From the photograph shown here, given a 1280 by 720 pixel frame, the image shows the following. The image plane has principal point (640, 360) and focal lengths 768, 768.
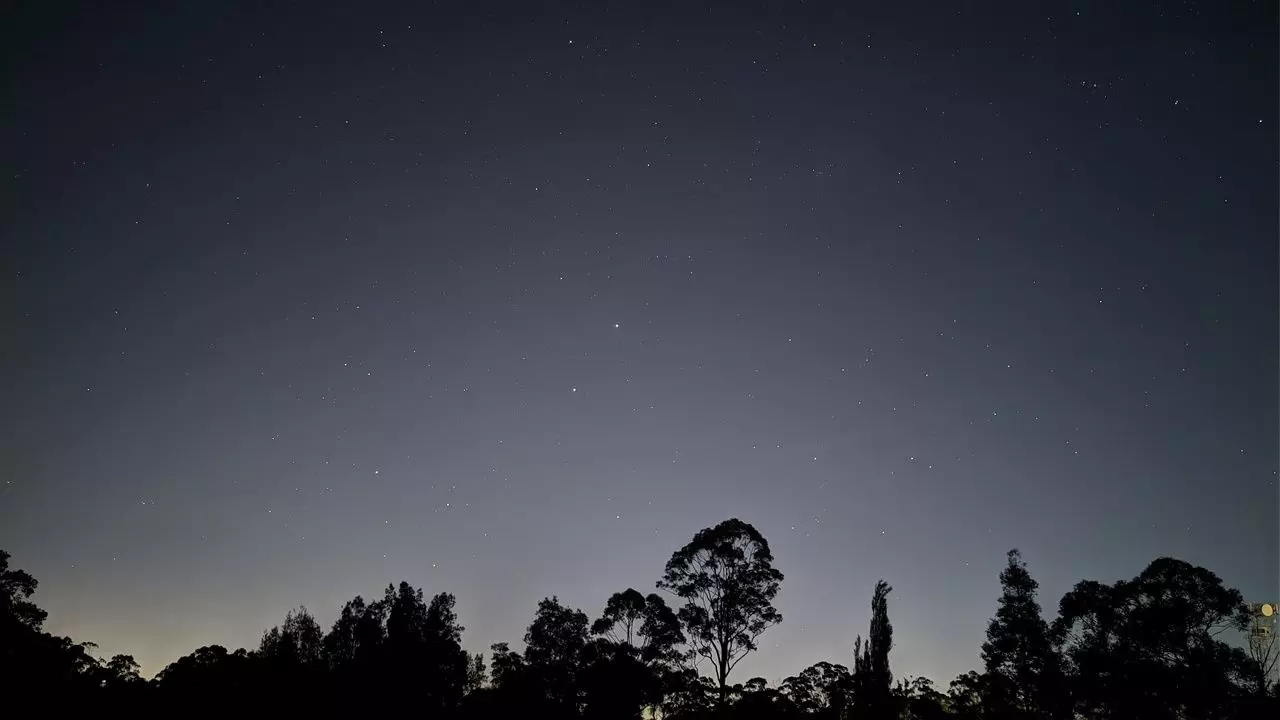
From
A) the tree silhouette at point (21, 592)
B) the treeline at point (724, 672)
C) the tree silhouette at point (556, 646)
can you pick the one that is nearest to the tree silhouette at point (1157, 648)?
the treeline at point (724, 672)

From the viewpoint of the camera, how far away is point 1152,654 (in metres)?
49.9

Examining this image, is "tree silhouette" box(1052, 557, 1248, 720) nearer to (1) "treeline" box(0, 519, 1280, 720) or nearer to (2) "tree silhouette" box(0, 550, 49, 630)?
(1) "treeline" box(0, 519, 1280, 720)

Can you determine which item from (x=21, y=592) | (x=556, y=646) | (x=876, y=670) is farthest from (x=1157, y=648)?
(x=21, y=592)

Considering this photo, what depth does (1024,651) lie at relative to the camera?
5309cm

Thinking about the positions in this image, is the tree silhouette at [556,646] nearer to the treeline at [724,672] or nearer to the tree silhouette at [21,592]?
the treeline at [724,672]

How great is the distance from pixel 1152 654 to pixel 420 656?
50.8 metres

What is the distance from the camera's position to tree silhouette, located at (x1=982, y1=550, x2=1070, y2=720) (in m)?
50.8

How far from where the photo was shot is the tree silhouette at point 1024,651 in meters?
50.8

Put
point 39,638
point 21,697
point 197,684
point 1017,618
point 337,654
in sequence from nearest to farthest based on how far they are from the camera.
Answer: point 21,697 → point 197,684 → point 39,638 → point 1017,618 → point 337,654

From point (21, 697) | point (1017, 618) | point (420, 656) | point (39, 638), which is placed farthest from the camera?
point (420, 656)

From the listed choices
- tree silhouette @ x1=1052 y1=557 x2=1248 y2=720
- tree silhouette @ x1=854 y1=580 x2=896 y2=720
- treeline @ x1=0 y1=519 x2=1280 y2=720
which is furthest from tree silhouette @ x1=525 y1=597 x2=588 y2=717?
tree silhouette @ x1=1052 y1=557 x2=1248 y2=720

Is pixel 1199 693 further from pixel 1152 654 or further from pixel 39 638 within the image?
pixel 39 638

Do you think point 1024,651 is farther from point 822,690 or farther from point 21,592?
point 21,592

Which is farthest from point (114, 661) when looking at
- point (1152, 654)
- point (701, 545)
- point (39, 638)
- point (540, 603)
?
point (1152, 654)
